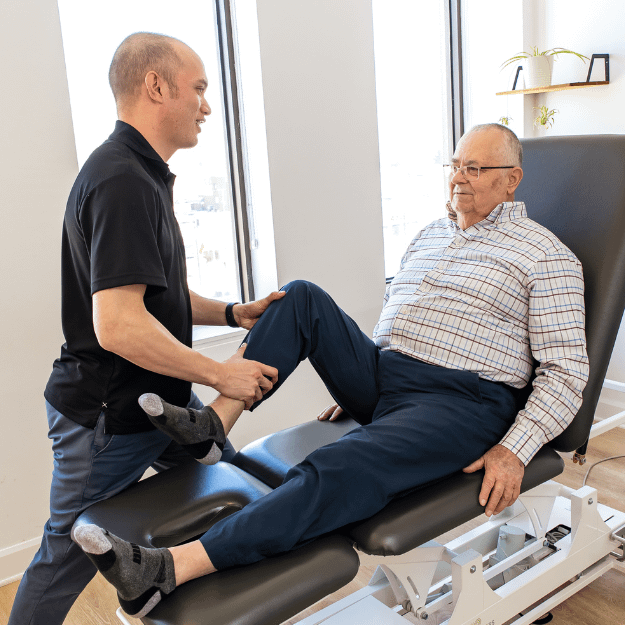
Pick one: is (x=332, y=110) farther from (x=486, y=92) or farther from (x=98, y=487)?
(x=98, y=487)

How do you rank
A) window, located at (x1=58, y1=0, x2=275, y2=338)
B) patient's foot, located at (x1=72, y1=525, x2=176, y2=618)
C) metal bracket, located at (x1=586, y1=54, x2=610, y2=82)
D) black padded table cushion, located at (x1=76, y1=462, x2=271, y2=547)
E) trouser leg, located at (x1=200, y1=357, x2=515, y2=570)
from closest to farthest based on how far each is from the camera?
patient's foot, located at (x1=72, y1=525, x2=176, y2=618)
trouser leg, located at (x1=200, y1=357, x2=515, y2=570)
black padded table cushion, located at (x1=76, y1=462, x2=271, y2=547)
window, located at (x1=58, y1=0, x2=275, y2=338)
metal bracket, located at (x1=586, y1=54, x2=610, y2=82)

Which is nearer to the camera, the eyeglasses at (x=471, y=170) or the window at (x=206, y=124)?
the eyeglasses at (x=471, y=170)

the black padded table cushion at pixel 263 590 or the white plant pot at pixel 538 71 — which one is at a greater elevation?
the white plant pot at pixel 538 71

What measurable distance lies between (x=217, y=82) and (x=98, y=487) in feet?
5.54

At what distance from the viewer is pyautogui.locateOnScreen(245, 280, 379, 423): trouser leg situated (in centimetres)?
149

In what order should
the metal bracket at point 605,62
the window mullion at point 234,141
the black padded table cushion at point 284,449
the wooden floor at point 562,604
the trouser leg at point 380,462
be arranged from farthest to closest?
the metal bracket at point 605,62 → the window mullion at point 234,141 → the wooden floor at point 562,604 → the black padded table cushion at point 284,449 → the trouser leg at point 380,462

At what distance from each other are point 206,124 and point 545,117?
59.6 inches

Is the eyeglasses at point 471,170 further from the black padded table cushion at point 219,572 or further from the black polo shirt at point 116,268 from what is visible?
the black padded table cushion at point 219,572

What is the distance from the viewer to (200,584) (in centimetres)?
113

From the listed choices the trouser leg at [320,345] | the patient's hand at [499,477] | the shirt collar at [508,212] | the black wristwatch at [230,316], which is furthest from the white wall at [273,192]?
the patient's hand at [499,477]

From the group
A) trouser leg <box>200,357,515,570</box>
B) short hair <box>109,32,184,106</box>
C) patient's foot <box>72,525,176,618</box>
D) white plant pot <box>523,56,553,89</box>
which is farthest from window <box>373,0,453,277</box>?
patient's foot <box>72,525,176,618</box>

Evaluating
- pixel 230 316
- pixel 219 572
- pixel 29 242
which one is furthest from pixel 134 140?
pixel 219 572

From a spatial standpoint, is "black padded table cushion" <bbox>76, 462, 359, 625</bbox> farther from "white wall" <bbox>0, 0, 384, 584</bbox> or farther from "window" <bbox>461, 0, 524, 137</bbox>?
"window" <bbox>461, 0, 524, 137</bbox>

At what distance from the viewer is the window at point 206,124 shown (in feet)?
7.25
